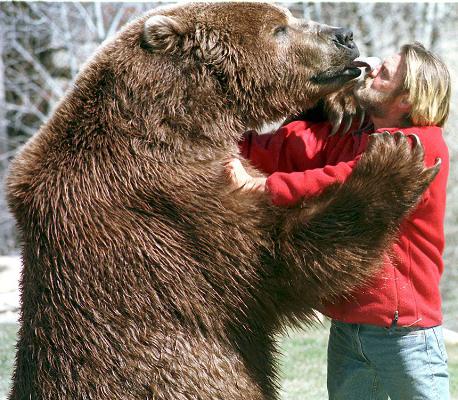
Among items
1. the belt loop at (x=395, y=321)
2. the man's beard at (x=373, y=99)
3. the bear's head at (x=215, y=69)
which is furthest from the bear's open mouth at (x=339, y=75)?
the belt loop at (x=395, y=321)

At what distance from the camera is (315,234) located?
354 centimetres

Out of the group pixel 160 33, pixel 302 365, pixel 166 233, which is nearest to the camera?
pixel 166 233

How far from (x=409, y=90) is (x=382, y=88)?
15 cm

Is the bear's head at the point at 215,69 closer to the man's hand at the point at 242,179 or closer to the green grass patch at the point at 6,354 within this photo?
the man's hand at the point at 242,179

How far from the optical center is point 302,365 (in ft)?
25.3

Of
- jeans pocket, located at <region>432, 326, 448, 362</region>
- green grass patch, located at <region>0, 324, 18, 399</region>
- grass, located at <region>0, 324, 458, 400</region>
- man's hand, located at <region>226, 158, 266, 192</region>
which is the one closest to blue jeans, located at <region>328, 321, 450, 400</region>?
jeans pocket, located at <region>432, 326, 448, 362</region>

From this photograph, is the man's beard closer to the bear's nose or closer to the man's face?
the man's face

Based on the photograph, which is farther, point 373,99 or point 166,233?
point 373,99

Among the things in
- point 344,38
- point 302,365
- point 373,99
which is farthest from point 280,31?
point 302,365

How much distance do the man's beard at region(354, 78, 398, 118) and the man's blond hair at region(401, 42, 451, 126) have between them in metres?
0.10

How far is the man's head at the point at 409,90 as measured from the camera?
3893 mm

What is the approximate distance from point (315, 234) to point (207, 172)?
49 cm

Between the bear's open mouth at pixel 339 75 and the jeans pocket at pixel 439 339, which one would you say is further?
the jeans pocket at pixel 439 339

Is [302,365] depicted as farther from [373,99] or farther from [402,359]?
[373,99]
